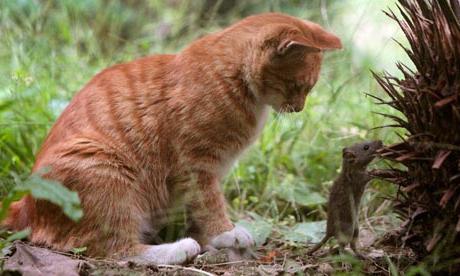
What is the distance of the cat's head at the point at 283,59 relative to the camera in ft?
9.81

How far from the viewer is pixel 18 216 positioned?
2885 mm

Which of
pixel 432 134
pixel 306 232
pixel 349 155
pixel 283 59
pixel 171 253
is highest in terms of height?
pixel 283 59

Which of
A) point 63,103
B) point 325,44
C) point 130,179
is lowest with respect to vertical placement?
point 130,179

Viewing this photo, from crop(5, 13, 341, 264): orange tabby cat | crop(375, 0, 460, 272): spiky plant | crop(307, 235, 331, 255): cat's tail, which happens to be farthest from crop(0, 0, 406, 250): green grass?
crop(375, 0, 460, 272): spiky plant

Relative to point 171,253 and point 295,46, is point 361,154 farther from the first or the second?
point 171,253

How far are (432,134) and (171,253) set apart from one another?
1211 mm

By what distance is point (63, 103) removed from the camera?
160 inches

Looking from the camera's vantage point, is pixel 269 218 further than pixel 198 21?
No

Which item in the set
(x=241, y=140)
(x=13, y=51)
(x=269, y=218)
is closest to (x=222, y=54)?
(x=241, y=140)

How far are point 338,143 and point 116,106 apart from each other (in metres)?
1.62

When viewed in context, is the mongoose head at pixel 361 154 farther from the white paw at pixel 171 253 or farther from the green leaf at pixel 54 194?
the green leaf at pixel 54 194

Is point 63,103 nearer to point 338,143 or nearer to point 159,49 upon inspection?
point 159,49

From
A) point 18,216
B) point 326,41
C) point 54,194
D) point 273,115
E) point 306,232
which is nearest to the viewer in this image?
point 54,194

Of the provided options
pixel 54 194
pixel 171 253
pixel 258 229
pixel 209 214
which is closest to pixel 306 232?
pixel 258 229
